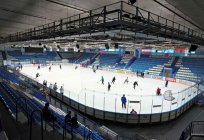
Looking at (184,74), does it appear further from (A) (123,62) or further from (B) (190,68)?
(A) (123,62)

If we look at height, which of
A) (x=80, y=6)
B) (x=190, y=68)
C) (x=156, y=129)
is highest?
(x=80, y=6)

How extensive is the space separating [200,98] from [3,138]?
739 inches

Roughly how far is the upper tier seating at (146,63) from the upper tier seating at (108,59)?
6.13m

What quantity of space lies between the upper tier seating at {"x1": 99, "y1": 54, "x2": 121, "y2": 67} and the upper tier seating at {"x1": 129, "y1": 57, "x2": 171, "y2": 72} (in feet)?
20.1

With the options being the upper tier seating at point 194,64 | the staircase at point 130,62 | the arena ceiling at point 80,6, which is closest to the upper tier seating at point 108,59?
the staircase at point 130,62

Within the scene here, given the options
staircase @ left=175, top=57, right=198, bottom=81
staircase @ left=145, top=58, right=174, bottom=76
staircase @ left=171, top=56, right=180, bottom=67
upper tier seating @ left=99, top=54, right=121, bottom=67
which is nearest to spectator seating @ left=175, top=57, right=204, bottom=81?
staircase @ left=175, top=57, right=198, bottom=81

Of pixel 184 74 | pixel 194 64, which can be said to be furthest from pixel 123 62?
pixel 194 64

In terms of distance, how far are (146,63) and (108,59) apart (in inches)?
481

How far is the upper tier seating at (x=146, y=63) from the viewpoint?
34125 millimetres

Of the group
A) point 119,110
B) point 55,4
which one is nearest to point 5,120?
point 55,4

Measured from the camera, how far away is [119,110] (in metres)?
12.5

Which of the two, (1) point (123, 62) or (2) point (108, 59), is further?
(2) point (108, 59)

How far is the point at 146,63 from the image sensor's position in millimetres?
35812

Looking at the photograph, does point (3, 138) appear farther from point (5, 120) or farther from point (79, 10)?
point (79, 10)
